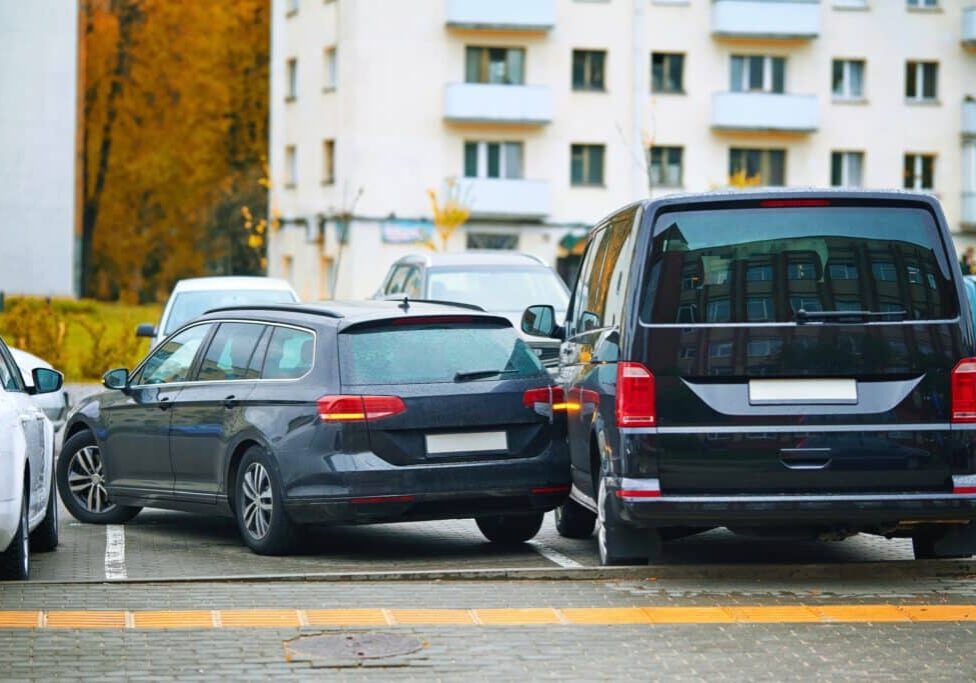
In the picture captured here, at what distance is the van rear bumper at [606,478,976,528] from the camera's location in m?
9.73

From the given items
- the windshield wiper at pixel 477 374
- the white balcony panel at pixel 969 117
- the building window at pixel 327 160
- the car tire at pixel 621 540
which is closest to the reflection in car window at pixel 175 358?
the windshield wiper at pixel 477 374

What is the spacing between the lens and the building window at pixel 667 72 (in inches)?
2381

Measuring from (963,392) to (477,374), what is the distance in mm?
2858

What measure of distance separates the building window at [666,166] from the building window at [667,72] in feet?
5.90

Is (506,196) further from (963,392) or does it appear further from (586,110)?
(963,392)

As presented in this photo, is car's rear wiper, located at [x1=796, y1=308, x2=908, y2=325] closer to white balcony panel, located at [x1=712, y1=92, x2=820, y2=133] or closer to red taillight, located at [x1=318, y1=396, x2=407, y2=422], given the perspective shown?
red taillight, located at [x1=318, y1=396, x2=407, y2=422]

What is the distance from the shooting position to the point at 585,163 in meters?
60.6

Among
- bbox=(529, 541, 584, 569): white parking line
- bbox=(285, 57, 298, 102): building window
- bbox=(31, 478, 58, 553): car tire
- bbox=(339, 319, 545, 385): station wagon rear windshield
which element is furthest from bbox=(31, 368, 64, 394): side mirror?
bbox=(285, 57, 298, 102): building window

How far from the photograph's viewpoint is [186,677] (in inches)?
292

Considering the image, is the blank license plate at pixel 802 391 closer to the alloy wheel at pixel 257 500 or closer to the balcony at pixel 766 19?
Result: the alloy wheel at pixel 257 500

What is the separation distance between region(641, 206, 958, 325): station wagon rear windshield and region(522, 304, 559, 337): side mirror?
2.21 m

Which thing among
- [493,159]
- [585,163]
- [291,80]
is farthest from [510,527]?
[291,80]

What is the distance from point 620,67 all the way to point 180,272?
23.7 metres

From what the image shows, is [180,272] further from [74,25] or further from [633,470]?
[633,470]
